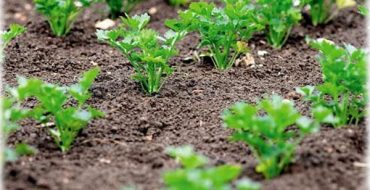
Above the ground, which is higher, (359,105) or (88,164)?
(359,105)

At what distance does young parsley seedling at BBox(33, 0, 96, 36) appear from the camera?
15.4 ft

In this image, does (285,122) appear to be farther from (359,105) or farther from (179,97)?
(179,97)

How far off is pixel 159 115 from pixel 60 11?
134cm

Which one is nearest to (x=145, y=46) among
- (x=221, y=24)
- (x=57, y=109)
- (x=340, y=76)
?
(x=221, y=24)

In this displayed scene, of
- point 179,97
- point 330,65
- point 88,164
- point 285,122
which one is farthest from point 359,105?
point 88,164

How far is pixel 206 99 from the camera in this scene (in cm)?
396

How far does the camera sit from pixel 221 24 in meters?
4.03

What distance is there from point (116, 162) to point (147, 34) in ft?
2.78

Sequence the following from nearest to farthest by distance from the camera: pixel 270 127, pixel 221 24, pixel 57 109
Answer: pixel 270 127, pixel 57 109, pixel 221 24

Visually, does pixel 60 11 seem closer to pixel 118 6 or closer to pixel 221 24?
pixel 118 6

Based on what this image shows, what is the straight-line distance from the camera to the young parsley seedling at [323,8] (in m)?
5.16

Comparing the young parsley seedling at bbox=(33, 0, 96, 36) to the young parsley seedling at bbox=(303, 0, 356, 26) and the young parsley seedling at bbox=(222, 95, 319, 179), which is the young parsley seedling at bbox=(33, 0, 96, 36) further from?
the young parsley seedling at bbox=(222, 95, 319, 179)

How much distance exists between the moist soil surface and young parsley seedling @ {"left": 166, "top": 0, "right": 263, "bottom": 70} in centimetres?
14

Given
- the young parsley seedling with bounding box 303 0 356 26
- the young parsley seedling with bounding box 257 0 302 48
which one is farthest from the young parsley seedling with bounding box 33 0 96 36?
the young parsley seedling with bounding box 303 0 356 26
